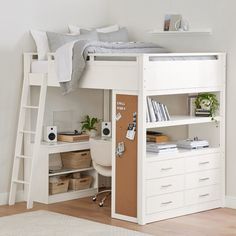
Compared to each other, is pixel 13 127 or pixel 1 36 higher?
pixel 1 36

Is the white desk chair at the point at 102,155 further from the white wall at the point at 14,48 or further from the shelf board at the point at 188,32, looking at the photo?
the shelf board at the point at 188,32

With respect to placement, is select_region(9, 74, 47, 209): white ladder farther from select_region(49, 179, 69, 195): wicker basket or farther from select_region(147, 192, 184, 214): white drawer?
select_region(147, 192, 184, 214): white drawer

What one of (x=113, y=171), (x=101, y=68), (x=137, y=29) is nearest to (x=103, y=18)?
(x=137, y=29)

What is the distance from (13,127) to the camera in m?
6.07

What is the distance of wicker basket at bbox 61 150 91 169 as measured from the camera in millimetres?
6289

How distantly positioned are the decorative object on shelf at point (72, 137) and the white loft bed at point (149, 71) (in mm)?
593

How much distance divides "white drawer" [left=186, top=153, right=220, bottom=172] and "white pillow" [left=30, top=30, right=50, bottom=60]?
1.60m

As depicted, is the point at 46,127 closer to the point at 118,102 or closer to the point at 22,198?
the point at 22,198

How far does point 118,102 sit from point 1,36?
51.7 inches

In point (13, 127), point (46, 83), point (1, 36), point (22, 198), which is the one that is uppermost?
point (1, 36)

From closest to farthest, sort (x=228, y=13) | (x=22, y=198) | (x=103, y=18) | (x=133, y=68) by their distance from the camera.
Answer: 1. (x=133, y=68)
2. (x=228, y=13)
3. (x=22, y=198)
4. (x=103, y=18)

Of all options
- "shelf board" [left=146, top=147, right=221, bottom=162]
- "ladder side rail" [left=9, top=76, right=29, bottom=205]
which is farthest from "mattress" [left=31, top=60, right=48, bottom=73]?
"shelf board" [left=146, top=147, right=221, bottom=162]

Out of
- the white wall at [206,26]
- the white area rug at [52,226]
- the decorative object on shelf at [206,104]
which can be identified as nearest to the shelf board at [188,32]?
the white wall at [206,26]

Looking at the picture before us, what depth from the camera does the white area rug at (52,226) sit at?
498cm
